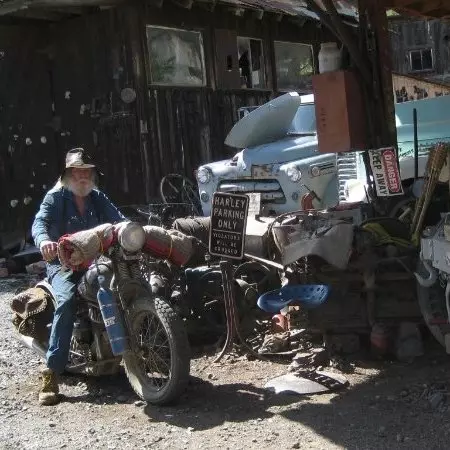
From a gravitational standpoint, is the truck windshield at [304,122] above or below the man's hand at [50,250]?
above

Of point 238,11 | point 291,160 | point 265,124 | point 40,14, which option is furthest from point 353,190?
point 40,14

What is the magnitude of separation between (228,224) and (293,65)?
35.7 ft

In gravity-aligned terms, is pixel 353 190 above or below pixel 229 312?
above

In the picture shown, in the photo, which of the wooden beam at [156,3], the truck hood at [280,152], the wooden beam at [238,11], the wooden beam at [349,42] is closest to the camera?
the wooden beam at [349,42]

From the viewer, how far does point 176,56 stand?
1267cm

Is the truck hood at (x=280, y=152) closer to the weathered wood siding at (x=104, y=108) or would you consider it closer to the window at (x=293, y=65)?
the weathered wood siding at (x=104, y=108)

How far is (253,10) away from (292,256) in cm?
969

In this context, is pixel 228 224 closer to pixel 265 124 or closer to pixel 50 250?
pixel 50 250

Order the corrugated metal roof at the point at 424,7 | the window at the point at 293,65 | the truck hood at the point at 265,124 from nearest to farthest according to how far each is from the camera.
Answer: the corrugated metal roof at the point at 424,7
the truck hood at the point at 265,124
the window at the point at 293,65

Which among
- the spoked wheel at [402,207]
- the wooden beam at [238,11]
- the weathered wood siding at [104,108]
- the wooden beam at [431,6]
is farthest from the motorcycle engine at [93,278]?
the wooden beam at [238,11]

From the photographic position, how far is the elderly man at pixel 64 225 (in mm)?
4902

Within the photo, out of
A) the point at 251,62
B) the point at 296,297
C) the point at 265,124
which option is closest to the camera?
the point at 296,297

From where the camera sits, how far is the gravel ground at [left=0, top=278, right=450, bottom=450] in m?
4.01

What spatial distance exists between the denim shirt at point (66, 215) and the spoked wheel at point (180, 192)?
18.0 feet
